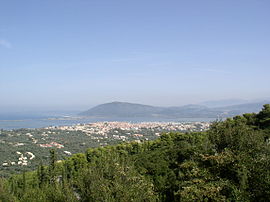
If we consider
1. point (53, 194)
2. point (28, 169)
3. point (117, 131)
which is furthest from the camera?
point (117, 131)

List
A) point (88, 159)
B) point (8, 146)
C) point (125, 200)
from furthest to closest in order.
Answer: point (8, 146) → point (88, 159) → point (125, 200)

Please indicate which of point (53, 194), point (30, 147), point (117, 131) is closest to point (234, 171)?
point (53, 194)

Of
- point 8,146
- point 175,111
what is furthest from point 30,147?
point 175,111

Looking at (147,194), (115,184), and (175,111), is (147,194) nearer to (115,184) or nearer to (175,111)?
(115,184)

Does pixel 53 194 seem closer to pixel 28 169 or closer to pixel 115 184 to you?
pixel 115 184

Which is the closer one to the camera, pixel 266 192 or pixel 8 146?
pixel 266 192

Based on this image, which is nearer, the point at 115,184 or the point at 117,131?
the point at 115,184

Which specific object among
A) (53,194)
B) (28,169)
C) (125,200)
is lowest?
(28,169)

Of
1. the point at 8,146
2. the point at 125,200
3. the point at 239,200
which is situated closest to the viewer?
the point at 125,200

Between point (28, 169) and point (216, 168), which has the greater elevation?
point (216, 168)
